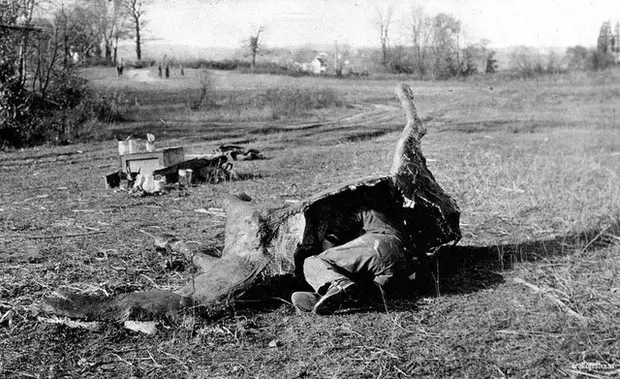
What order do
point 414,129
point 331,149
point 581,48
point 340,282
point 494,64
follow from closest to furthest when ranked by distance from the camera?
point 340,282 → point 414,129 → point 581,48 → point 331,149 → point 494,64

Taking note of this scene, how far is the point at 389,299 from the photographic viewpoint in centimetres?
493

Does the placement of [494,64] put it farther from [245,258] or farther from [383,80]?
[245,258]

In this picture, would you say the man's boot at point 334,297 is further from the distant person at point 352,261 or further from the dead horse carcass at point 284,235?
the dead horse carcass at point 284,235

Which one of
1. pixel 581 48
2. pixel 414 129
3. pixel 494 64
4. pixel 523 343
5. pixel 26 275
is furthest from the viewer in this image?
pixel 494 64

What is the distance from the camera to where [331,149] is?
16188 millimetres

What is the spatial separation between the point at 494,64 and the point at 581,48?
13.2 m

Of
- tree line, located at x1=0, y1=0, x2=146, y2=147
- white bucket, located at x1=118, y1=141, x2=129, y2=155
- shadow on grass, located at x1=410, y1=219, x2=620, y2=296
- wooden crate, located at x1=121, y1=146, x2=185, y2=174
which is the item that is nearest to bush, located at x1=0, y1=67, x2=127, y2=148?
tree line, located at x1=0, y1=0, x2=146, y2=147

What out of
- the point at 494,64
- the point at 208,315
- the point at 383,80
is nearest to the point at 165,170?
the point at 208,315

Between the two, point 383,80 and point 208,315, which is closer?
point 208,315

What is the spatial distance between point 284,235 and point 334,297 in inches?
27.1

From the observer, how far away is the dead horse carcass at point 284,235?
4.41 metres

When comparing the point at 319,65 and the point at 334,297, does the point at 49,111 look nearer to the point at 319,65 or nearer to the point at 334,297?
the point at 334,297

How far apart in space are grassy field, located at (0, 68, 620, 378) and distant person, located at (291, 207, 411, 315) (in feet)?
0.54

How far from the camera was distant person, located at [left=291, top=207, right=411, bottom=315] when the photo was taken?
4559 millimetres
